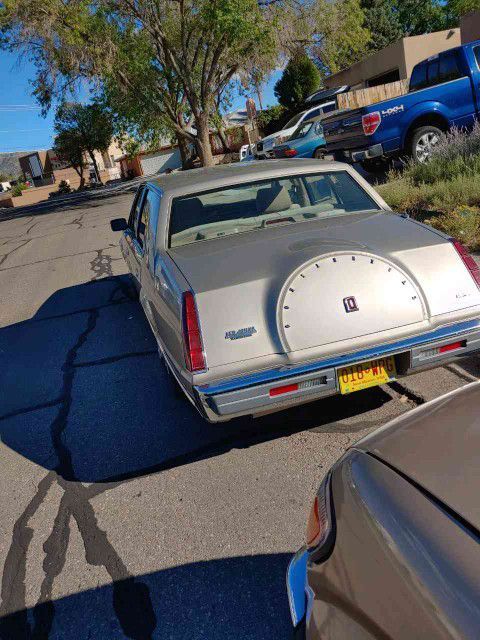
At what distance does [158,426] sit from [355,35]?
21.1 meters

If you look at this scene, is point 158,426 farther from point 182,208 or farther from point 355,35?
point 355,35

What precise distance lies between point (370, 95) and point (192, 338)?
19.2 m

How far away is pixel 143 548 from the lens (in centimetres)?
278

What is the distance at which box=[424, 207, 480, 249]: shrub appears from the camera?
20.5ft

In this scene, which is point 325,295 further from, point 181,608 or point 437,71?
point 437,71

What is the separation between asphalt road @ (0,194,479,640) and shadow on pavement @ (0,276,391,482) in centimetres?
1

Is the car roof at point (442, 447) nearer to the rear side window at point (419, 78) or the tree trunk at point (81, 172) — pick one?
the rear side window at point (419, 78)

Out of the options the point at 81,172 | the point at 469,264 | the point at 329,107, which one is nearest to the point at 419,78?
the point at 329,107

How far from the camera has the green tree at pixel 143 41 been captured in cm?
1739

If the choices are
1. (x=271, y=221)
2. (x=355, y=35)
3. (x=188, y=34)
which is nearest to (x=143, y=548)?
(x=271, y=221)

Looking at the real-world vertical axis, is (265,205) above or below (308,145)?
below

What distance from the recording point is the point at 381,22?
44.8 m

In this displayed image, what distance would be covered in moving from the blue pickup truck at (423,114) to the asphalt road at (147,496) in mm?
7016

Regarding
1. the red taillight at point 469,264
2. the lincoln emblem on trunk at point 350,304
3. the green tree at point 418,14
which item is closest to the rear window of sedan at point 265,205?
the red taillight at point 469,264
